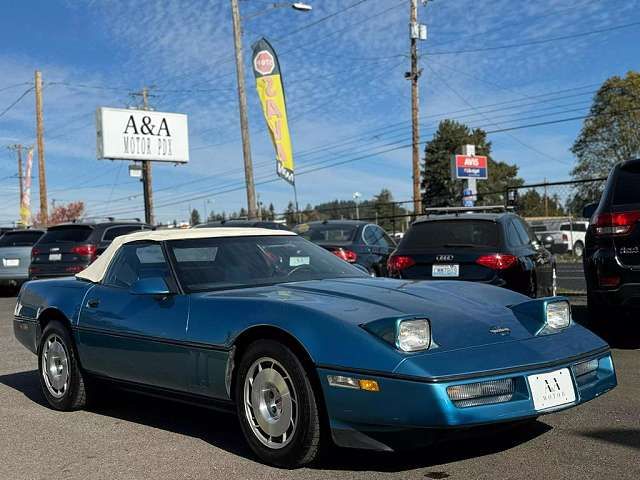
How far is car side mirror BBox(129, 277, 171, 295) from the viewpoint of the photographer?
14.7ft

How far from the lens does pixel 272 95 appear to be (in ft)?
70.7

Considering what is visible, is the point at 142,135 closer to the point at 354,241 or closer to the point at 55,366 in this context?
the point at 354,241

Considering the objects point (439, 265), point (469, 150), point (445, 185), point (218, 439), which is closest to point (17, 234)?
point (439, 265)

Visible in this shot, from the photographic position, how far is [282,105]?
70.9 ft

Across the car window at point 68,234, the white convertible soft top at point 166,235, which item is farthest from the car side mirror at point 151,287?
the car window at point 68,234

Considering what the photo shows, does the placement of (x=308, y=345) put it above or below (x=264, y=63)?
below

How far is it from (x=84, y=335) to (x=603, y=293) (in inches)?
182

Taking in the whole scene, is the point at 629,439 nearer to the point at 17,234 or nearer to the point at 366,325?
the point at 366,325

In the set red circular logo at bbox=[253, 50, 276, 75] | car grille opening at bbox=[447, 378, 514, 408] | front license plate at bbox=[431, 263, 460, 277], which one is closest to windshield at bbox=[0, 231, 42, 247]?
red circular logo at bbox=[253, 50, 276, 75]

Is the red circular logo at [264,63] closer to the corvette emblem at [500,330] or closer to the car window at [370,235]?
the car window at [370,235]

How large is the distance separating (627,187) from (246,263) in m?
3.83

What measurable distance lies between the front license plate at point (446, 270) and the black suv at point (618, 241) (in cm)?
161

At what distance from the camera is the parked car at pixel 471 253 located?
7.98 m

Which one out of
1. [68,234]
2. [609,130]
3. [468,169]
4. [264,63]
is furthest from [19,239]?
[609,130]
